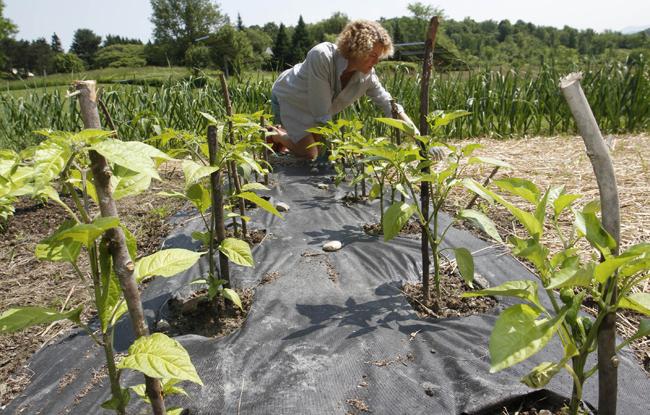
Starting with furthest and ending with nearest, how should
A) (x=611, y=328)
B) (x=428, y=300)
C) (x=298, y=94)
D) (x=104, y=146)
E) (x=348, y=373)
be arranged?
(x=298, y=94), (x=428, y=300), (x=348, y=373), (x=611, y=328), (x=104, y=146)

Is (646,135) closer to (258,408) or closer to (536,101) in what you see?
(536,101)

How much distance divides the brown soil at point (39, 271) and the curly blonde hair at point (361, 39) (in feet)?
6.07

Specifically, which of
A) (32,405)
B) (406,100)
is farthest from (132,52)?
(32,405)

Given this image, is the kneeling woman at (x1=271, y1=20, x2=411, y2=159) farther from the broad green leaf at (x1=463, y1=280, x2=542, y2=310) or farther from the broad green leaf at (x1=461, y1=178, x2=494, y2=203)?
the broad green leaf at (x1=463, y1=280, x2=542, y2=310)

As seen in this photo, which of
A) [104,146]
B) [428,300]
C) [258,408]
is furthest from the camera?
[428,300]

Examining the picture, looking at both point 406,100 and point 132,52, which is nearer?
point 406,100

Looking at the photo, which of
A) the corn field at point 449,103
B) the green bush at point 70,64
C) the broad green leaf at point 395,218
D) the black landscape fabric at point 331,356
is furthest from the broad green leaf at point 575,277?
the green bush at point 70,64

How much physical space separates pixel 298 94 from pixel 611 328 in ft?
→ 12.1

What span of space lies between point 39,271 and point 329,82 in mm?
2680

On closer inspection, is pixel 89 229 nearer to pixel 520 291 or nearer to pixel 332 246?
pixel 520 291

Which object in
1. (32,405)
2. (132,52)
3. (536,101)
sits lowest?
(32,405)

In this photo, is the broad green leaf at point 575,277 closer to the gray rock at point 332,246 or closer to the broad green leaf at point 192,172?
the broad green leaf at point 192,172

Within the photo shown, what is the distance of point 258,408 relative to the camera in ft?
4.30

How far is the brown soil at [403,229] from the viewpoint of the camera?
2.56 meters
